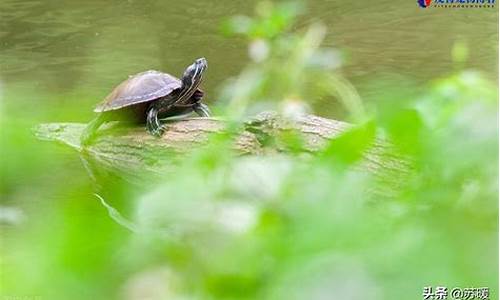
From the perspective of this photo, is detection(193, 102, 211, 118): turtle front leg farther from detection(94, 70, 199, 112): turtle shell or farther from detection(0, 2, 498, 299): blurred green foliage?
detection(0, 2, 498, 299): blurred green foliage

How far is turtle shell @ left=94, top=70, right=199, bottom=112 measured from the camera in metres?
2.94

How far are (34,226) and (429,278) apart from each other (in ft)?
0.93

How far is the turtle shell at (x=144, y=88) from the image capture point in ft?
9.64

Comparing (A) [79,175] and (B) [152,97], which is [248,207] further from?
(B) [152,97]

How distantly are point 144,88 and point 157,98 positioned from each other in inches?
2.6

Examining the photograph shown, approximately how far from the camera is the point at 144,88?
3104mm

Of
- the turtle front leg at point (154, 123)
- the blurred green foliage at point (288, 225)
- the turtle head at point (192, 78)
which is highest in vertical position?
the turtle head at point (192, 78)

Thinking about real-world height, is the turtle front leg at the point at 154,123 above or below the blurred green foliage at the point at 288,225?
above

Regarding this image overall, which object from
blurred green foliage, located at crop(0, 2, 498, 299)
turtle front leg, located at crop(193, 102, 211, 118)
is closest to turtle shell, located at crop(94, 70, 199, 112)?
turtle front leg, located at crop(193, 102, 211, 118)

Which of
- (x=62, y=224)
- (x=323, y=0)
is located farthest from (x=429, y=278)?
(x=323, y=0)

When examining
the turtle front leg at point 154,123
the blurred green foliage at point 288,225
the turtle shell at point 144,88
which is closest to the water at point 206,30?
the turtle shell at point 144,88

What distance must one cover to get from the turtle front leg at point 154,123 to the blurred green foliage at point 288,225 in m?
2.21

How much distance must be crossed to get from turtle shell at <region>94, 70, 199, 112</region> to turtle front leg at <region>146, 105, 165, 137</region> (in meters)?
0.05

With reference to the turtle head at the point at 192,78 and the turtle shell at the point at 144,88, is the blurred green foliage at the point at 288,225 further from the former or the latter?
the turtle head at the point at 192,78
